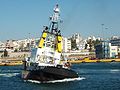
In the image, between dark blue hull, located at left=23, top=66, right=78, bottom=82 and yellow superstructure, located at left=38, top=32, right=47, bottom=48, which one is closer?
dark blue hull, located at left=23, top=66, right=78, bottom=82

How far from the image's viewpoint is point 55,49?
70.5 metres

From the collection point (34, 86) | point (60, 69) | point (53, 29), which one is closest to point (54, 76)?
point (60, 69)

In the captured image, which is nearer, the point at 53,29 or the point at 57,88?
the point at 57,88

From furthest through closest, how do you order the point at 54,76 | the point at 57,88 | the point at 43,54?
1. the point at 43,54
2. the point at 54,76
3. the point at 57,88

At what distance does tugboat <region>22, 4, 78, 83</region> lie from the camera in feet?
213

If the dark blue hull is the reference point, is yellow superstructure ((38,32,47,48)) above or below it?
above

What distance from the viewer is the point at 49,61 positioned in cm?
6856

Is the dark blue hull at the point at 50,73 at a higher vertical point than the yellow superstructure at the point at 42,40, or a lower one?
lower

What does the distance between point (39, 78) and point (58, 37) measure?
8.91m

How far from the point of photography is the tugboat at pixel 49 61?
64812mm

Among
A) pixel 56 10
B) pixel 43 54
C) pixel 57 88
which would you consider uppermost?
pixel 56 10

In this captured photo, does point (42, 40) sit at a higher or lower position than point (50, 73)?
higher

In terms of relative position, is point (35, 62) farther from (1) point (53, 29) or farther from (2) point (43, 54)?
(1) point (53, 29)

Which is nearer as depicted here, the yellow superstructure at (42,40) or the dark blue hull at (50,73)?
the dark blue hull at (50,73)
